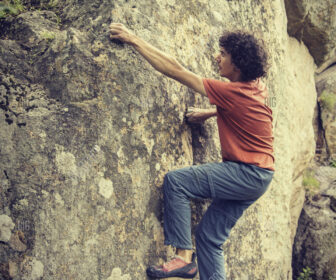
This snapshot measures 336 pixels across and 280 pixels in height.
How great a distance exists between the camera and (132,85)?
11.8 feet

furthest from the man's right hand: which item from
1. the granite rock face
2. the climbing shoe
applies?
the climbing shoe

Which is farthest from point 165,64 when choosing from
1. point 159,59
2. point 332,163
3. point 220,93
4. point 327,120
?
point 327,120

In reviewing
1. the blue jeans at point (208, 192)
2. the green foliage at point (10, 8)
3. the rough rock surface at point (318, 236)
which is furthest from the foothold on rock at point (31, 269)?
the rough rock surface at point (318, 236)

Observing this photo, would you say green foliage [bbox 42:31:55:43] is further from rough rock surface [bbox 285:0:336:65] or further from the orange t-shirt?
rough rock surface [bbox 285:0:336:65]

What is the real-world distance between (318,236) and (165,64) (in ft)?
18.4

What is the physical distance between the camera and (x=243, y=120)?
331 centimetres

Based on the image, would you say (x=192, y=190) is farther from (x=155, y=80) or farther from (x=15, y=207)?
(x=15, y=207)

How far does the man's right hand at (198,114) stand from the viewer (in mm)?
3988

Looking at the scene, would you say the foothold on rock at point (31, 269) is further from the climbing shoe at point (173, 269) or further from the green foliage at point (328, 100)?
the green foliage at point (328, 100)

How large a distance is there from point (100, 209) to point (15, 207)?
0.75 m

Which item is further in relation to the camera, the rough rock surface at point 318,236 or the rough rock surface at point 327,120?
the rough rock surface at point 327,120

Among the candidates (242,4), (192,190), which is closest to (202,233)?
(192,190)

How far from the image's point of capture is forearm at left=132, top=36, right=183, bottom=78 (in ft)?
10.8

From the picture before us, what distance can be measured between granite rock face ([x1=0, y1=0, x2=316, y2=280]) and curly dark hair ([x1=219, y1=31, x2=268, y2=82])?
0.90m
